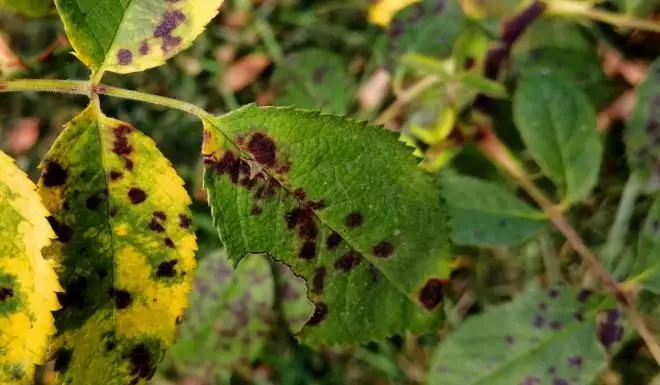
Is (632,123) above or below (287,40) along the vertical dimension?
above

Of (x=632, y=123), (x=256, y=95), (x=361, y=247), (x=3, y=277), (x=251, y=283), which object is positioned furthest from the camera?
(x=256, y=95)

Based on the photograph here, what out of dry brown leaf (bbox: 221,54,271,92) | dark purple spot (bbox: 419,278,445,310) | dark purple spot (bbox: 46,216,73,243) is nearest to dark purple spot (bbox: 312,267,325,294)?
dark purple spot (bbox: 419,278,445,310)

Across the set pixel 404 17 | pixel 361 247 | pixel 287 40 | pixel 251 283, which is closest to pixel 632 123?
pixel 404 17

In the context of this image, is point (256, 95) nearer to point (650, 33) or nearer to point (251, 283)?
point (251, 283)

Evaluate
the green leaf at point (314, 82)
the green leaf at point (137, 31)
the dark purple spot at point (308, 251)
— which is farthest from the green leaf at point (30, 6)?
the green leaf at point (314, 82)

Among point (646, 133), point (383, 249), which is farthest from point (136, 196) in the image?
point (646, 133)

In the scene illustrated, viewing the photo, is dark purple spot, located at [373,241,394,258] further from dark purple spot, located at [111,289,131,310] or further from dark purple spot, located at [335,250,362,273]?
dark purple spot, located at [111,289,131,310]
